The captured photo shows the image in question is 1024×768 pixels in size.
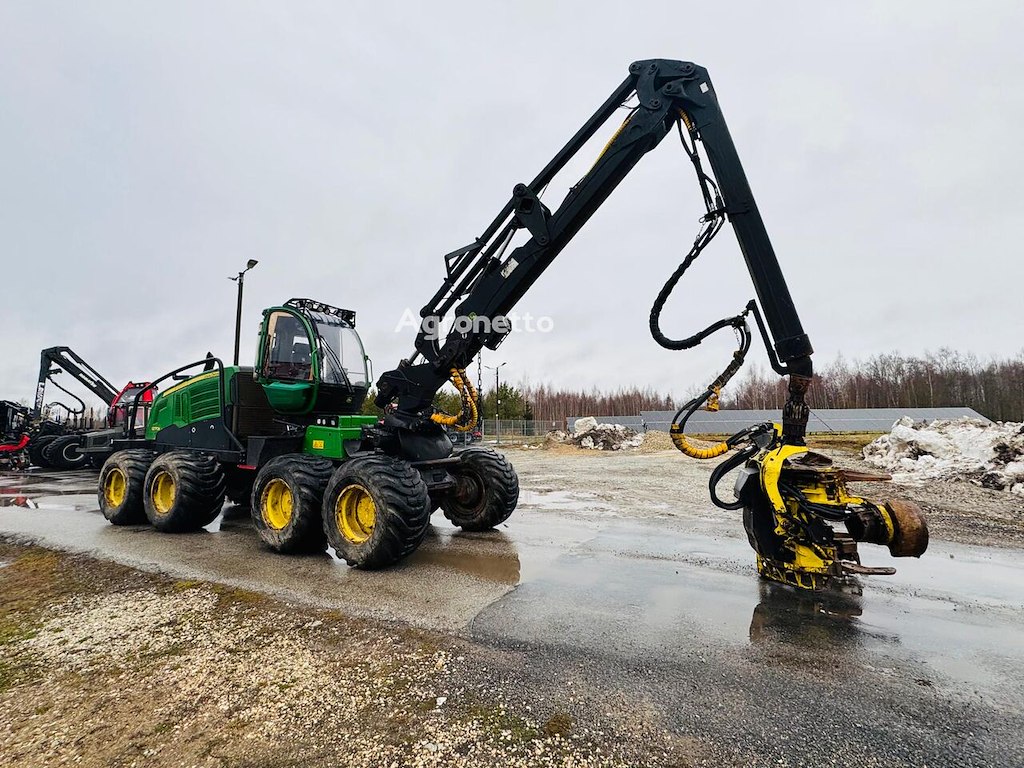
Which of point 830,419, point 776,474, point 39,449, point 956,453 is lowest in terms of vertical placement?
point 39,449

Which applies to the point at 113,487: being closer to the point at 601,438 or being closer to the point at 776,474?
the point at 776,474

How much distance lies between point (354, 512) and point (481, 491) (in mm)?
2086

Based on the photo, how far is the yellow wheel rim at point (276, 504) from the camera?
6.44 m

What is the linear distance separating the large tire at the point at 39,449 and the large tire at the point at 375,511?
21719 millimetres

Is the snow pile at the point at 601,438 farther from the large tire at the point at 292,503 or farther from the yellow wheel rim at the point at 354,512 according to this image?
the yellow wheel rim at the point at 354,512

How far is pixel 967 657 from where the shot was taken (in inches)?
134

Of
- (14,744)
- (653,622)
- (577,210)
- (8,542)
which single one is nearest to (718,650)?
(653,622)

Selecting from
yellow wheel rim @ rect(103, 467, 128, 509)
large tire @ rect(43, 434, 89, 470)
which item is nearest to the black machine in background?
large tire @ rect(43, 434, 89, 470)

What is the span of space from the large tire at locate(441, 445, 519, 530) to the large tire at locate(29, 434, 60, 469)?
70.1ft

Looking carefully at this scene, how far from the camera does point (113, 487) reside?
873 centimetres

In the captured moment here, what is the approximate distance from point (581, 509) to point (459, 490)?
2.86 meters

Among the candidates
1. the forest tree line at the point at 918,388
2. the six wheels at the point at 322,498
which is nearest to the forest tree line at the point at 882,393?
the forest tree line at the point at 918,388

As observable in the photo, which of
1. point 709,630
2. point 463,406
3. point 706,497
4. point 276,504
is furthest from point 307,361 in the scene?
point 706,497

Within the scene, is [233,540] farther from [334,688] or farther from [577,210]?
[577,210]
